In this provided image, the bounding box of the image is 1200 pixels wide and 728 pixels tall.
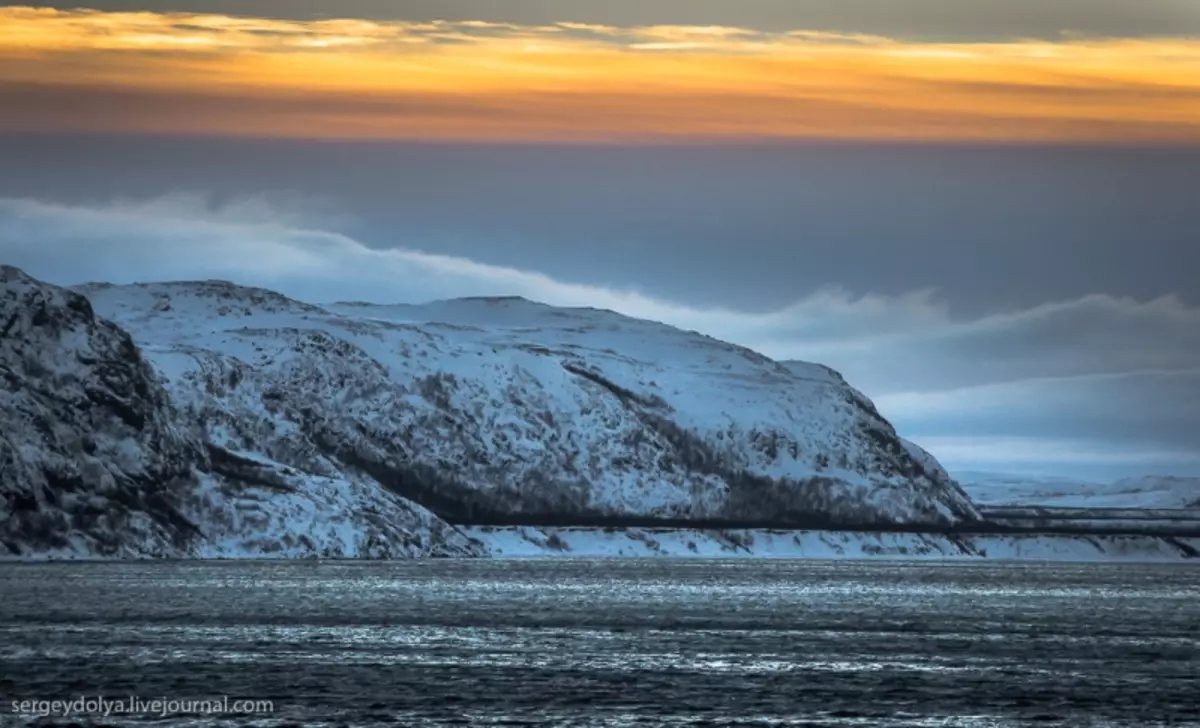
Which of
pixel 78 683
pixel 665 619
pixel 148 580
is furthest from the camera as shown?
pixel 148 580

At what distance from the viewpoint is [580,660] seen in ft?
390

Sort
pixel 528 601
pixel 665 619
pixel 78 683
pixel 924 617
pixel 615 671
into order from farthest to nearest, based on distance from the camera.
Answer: pixel 528 601, pixel 924 617, pixel 665 619, pixel 615 671, pixel 78 683

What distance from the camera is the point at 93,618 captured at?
471 ft

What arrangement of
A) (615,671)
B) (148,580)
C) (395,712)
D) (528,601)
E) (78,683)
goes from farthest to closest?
1. (148,580)
2. (528,601)
3. (615,671)
4. (78,683)
5. (395,712)

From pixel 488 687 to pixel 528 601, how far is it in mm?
80329

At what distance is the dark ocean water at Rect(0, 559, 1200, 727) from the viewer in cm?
9350

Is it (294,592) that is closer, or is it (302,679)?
(302,679)

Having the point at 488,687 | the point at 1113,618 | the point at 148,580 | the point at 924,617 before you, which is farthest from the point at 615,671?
the point at 148,580

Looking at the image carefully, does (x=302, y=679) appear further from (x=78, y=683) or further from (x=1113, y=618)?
(x=1113, y=618)

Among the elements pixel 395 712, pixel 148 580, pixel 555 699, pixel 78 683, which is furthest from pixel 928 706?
pixel 148 580

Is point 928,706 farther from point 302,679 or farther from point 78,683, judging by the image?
point 78,683

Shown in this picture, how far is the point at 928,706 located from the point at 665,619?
62687 millimetres

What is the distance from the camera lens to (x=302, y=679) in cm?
10506

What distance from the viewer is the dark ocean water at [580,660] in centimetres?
9350
